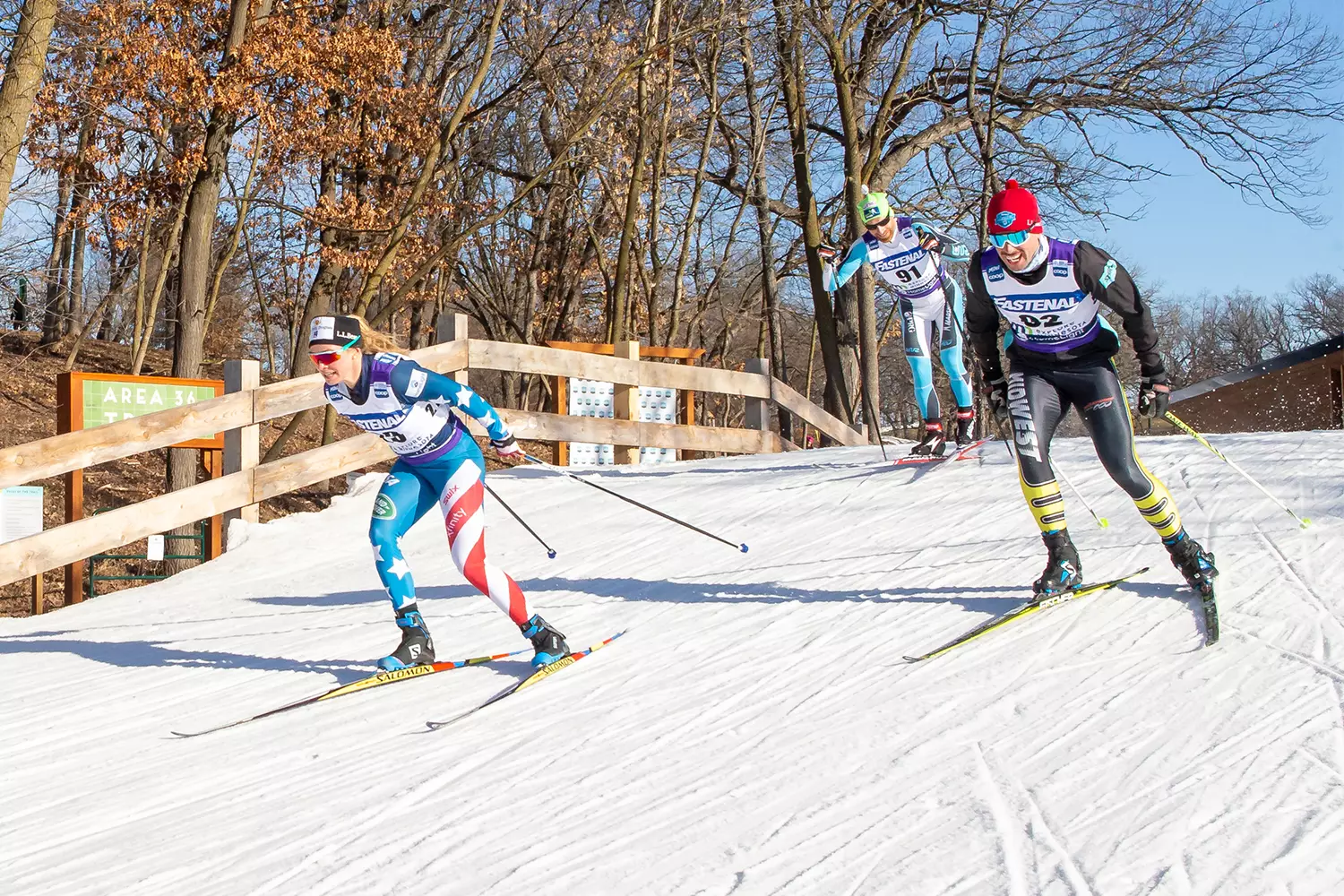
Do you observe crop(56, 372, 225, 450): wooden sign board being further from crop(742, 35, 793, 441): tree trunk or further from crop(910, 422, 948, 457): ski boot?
crop(742, 35, 793, 441): tree trunk

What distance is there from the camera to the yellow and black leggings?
5.50 metres

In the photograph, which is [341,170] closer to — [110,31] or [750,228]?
[110,31]

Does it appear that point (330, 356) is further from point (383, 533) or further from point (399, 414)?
point (383, 533)

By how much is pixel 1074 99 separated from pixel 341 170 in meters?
12.0

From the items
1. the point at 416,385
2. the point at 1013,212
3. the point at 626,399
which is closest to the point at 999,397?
the point at 1013,212

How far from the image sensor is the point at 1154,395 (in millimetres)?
5621

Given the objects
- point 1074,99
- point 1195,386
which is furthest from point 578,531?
point 1074,99

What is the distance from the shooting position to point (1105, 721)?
13.6 ft

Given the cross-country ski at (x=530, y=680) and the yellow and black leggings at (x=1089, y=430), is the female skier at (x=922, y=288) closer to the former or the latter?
the yellow and black leggings at (x=1089, y=430)

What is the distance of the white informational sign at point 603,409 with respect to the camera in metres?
13.6

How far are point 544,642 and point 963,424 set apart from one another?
517cm

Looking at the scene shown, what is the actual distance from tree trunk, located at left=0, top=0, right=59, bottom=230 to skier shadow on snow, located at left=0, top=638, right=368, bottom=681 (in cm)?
484

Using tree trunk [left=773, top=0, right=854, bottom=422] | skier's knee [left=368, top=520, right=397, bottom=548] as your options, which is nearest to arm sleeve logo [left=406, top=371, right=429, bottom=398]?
skier's knee [left=368, top=520, right=397, bottom=548]

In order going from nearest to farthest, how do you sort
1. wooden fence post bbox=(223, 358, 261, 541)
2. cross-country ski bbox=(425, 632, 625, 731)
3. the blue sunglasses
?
cross-country ski bbox=(425, 632, 625, 731) < the blue sunglasses < wooden fence post bbox=(223, 358, 261, 541)
